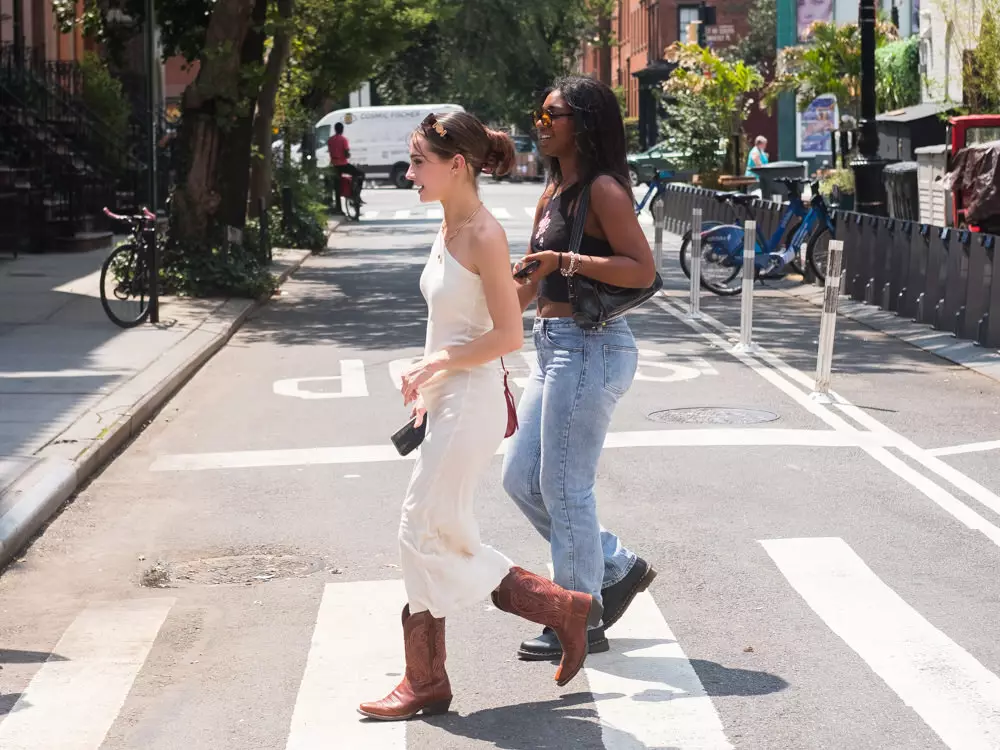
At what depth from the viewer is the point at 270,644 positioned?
5.99 meters

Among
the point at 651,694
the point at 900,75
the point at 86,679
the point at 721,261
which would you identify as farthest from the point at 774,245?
the point at 900,75

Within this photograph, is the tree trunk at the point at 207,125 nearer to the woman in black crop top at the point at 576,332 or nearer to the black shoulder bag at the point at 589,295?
the woman in black crop top at the point at 576,332

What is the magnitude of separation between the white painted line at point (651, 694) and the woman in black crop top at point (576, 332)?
0.57ft

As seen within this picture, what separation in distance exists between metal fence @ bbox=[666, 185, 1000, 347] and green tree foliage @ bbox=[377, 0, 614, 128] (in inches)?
1741

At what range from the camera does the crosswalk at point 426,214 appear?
4003 centimetres

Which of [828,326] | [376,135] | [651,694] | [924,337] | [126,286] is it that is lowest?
[651,694]

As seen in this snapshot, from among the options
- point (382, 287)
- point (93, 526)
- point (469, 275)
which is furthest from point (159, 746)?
point (382, 287)

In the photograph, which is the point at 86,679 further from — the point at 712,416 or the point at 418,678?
the point at 712,416

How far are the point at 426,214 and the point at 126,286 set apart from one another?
27.9 meters

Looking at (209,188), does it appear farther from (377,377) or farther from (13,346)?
(377,377)

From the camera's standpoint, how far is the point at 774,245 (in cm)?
2045

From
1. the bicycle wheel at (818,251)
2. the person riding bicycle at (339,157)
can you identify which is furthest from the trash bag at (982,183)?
the person riding bicycle at (339,157)

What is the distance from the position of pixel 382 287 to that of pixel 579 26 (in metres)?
54.5

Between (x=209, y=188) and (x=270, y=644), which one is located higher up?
(x=209, y=188)
